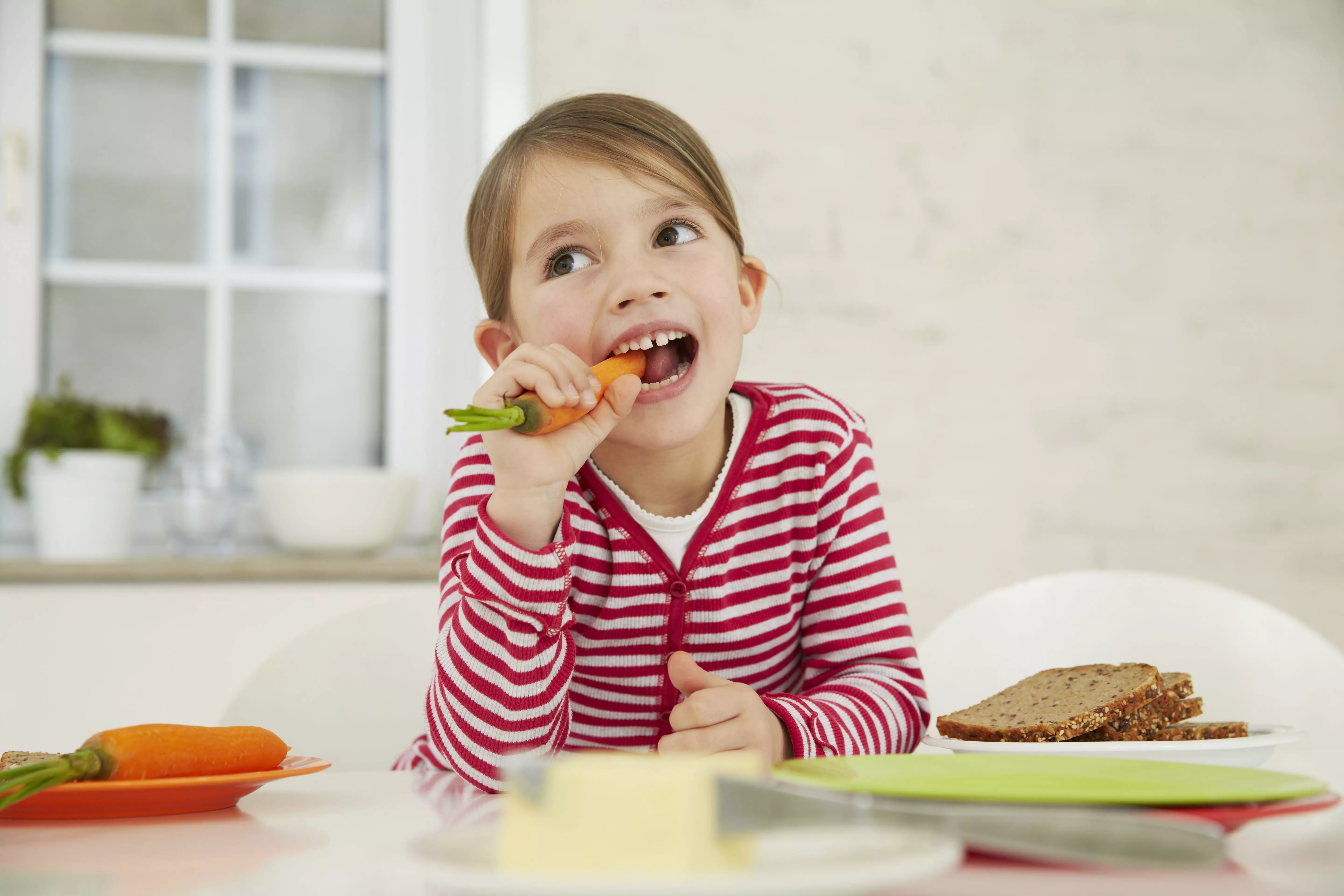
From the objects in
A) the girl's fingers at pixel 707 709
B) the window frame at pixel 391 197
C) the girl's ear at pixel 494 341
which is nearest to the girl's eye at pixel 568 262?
the girl's ear at pixel 494 341

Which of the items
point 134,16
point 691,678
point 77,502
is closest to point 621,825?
point 691,678

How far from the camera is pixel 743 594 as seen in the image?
106 cm

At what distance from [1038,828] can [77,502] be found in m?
2.02

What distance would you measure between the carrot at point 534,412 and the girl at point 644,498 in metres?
0.02

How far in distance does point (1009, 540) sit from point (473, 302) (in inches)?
49.7

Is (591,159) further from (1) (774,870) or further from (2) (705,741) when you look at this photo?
(1) (774,870)

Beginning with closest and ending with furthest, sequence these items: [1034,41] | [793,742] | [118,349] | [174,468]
→ [793,742], [174,468], [118,349], [1034,41]

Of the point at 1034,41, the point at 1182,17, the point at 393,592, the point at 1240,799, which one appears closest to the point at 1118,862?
the point at 1240,799

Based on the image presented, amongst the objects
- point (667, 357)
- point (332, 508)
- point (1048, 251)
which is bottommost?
point (332, 508)

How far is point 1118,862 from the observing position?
1.04ft

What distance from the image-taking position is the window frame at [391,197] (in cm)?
217

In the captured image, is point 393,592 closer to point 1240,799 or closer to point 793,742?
point 793,742

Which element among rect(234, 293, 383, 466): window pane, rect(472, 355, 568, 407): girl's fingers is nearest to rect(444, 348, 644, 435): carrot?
rect(472, 355, 568, 407): girl's fingers

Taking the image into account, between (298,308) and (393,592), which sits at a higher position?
(298,308)
